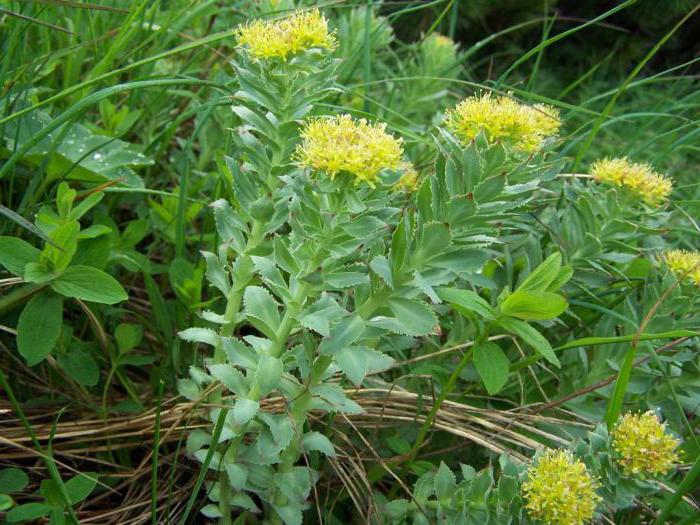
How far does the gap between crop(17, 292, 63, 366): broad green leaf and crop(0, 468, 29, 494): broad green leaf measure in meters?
0.20

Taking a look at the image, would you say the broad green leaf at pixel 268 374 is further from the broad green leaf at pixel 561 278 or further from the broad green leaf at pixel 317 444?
the broad green leaf at pixel 561 278

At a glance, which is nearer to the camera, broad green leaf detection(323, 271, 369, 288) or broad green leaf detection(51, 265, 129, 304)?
broad green leaf detection(323, 271, 369, 288)

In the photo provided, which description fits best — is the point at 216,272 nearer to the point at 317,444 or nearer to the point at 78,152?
the point at 317,444

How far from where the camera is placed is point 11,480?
130 centimetres

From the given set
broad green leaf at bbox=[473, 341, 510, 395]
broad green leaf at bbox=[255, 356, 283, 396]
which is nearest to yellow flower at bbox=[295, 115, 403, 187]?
broad green leaf at bbox=[255, 356, 283, 396]

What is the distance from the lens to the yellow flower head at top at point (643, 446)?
4.08 ft

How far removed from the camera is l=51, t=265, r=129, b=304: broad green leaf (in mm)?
1352

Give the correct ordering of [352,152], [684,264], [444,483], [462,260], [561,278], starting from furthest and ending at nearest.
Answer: [684,264]
[561,278]
[444,483]
[462,260]
[352,152]

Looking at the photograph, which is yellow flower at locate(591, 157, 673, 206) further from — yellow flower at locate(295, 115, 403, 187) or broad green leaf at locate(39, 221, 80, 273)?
broad green leaf at locate(39, 221, 80, 273)

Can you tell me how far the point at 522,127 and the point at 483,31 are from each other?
3.76 m

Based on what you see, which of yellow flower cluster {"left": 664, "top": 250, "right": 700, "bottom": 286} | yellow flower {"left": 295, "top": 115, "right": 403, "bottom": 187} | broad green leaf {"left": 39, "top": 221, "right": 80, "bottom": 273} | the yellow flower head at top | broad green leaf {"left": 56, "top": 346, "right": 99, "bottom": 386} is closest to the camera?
yellow flower {"left": 295, "top": 115, "right": 403, "bottom": 187}

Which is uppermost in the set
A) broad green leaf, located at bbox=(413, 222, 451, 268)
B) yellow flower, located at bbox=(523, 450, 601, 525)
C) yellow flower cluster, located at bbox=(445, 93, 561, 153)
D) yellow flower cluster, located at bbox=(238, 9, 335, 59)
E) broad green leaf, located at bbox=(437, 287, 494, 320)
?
yellow flower cluster, located at bbox=(238, 9, 335, 59)

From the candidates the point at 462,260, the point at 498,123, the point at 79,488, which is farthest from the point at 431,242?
the point at 79,488

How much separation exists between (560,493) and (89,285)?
954mm
